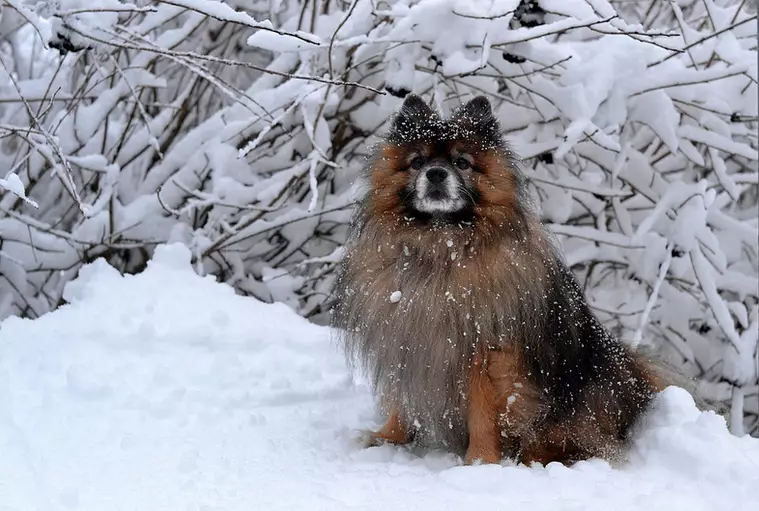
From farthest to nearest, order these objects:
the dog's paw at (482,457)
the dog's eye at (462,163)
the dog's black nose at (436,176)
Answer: the dog's eye at (462,163), the dog's black nose at (436,176), the dog's paw at (482,457)

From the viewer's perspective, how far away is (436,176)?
3318 millimetres

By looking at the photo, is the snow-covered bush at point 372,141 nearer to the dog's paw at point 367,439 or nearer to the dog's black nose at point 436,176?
the dog's black nose at point 436,176

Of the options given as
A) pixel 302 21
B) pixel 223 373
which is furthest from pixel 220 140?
pixel 223 373

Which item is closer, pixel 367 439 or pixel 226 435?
pixel 226 435

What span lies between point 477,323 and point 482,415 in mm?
386

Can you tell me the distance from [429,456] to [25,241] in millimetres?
3518

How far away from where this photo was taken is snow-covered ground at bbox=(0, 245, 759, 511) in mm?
2580

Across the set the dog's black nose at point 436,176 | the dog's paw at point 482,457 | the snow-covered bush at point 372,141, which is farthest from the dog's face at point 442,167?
the dog's paw at point 482,457

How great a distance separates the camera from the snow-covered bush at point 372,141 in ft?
15.6

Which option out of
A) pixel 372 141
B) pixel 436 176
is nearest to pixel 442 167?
pixel 436 176

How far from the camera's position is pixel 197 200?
17.9ft

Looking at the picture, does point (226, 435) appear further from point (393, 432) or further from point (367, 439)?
point (393, 432)

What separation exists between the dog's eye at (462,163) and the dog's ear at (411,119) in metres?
0.21

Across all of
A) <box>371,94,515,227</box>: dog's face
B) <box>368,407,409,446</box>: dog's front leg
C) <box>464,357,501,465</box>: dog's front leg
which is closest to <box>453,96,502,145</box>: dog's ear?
<box>371,94,515,227</box>: dog's face
